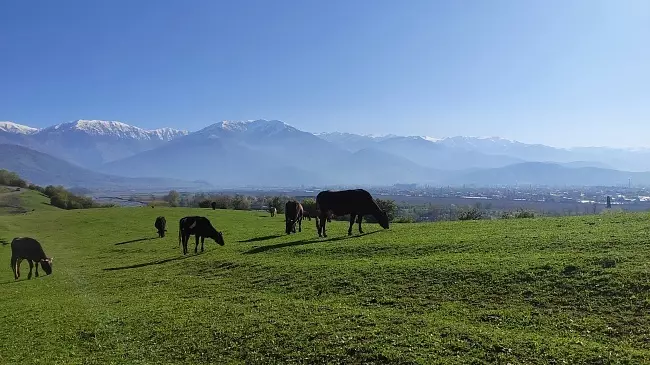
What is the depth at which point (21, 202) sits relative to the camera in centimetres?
8225

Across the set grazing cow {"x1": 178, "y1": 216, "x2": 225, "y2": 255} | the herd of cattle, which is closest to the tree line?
the herd of cattle

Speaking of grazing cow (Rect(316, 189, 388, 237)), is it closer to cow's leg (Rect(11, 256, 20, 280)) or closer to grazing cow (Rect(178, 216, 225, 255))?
grazing cow (Rect(178, 216, 225, 255))

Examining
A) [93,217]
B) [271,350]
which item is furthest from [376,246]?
[93,217]

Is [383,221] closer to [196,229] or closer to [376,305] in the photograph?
[196,229]

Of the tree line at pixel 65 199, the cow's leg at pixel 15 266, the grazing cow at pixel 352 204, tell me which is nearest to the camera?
the cow's leg at pixel 15 266

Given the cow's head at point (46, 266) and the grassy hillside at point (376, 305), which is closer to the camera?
the grassy hillside at point (376, 305)

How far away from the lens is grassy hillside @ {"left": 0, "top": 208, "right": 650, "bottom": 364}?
9758mm

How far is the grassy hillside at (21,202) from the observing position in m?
75.9

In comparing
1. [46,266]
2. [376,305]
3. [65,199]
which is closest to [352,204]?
[376,305]

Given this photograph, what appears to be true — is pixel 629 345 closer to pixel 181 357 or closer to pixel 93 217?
pixel 181 357

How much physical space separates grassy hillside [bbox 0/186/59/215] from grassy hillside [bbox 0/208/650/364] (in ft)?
208

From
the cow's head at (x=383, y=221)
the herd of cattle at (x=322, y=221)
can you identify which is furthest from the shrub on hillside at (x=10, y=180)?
the cow's head at (x=383, y=221)

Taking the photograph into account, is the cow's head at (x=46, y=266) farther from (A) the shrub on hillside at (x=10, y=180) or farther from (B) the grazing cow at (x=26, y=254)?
(A) the shrub on hillside at (x=10, y=180)

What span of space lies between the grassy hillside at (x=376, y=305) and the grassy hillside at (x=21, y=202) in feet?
208
